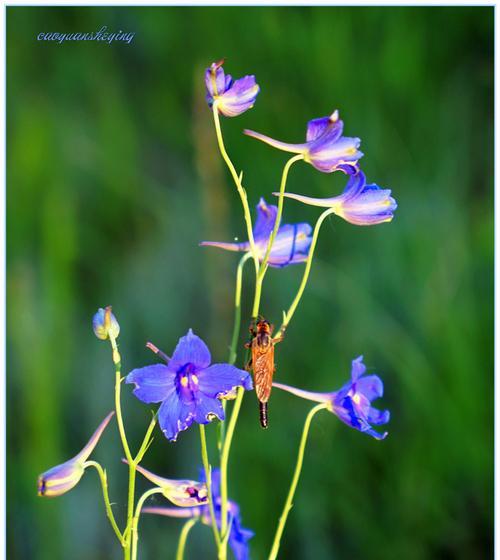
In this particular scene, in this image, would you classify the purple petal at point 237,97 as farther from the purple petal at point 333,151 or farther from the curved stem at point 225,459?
the curved stem at point 225,459

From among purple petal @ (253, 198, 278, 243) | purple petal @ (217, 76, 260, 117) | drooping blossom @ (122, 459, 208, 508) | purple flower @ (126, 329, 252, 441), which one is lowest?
drooping blossom @ (122, 459, 208, 508)

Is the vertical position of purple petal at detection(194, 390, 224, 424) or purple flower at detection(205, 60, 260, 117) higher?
purple flower at detection(205, 60, 260, 117)

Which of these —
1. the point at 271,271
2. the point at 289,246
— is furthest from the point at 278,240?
the point at 271,271

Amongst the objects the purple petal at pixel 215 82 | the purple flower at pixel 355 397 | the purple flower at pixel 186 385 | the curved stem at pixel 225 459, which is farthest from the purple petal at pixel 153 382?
the purple petal at pixel 215 82

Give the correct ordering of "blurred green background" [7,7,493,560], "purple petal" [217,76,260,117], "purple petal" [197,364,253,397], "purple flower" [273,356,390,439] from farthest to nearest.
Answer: "blurred green background" [7,7,493,560], "purple flower" [273,356,390,439], "purple petal" [217,76,260,117], "purple petal" [197,364,253,397]

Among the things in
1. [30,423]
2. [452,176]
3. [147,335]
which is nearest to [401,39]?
[452,176]

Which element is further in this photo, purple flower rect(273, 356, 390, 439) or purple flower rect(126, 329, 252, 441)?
purple flower rect(273, 356, 390, 439)

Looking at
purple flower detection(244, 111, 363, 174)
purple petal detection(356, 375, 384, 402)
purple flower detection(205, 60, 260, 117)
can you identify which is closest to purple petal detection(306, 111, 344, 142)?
purple flower detection(244, 111, 363, 174)

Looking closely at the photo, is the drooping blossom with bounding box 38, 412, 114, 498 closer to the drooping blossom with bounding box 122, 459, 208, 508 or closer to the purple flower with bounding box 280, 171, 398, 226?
the drooping blossom with bounding box 122, 459, 208, 508
